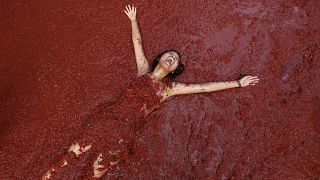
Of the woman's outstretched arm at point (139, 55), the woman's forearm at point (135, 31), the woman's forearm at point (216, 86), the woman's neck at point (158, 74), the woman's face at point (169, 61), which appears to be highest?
the woman's forearm at point (135, 31)

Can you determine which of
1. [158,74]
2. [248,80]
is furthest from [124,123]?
[248,80]

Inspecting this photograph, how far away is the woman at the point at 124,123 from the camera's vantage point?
2.55m

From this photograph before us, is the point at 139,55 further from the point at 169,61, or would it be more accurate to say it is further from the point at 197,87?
the point at 197,87

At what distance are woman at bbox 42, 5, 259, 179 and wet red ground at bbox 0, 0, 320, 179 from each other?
0.61ft

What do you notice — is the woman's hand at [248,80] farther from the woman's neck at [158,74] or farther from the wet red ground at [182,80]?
the woman's neck at [158,74]

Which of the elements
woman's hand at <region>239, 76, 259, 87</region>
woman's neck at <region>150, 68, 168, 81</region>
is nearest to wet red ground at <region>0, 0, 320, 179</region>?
woman's hand at <region>239, 76, 259, 87</region>

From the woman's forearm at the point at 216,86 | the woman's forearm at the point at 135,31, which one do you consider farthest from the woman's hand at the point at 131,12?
the woman's forearm at the point at 216,86

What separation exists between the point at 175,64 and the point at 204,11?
2.41 ft

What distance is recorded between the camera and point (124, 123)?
2.61 metres

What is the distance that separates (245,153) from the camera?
2920 mm

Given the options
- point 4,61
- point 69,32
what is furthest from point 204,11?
point 4,61

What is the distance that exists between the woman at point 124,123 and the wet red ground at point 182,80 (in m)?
0.19

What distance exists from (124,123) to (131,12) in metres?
0.92

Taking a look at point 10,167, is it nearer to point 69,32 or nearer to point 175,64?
point 69,32
